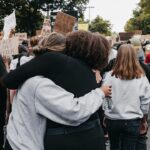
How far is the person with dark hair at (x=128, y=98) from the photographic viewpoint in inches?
217

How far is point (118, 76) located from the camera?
5602 mm

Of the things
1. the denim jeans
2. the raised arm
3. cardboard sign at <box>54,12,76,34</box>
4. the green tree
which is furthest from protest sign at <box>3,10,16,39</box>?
the green tree

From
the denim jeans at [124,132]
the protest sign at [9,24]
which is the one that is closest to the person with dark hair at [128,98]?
the denim jeans at [124,132]

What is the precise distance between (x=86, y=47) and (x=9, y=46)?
9.37 feet

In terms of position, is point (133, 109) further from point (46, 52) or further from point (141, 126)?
point (46, 52)

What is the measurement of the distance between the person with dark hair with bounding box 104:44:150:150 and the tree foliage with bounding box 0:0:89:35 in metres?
40.1

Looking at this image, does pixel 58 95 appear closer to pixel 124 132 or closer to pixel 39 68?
pixel 39 68

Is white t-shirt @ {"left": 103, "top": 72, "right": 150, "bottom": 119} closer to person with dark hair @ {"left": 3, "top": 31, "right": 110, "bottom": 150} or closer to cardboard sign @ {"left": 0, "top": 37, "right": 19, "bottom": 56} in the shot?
cardboard sign @ {"left": 0, "top": 37, "right": 19, "bottom": 56}

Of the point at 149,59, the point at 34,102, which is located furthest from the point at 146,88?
the point at 149,59

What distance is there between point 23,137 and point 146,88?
8.04 feet

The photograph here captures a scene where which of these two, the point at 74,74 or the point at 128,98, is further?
the point at 128,98

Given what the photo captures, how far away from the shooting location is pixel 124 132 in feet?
18.4

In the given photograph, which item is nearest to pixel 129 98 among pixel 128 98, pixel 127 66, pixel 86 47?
pixel 128 98

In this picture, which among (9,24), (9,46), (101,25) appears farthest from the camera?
(101,25)
